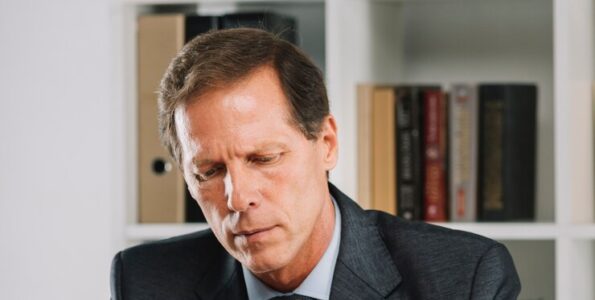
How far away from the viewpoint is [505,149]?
2.32 m

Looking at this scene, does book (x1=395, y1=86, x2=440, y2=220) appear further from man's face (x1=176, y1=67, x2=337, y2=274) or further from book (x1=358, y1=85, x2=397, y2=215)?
man's face (x1=176, y1=67, x2=337, y2=274)

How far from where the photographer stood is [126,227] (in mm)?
2490

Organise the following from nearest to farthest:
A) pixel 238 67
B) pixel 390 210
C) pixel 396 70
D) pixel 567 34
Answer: pixel 238 67
pixel 567 34
pixel 390 210
pixel 396 70

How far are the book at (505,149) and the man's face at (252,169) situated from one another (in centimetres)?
92

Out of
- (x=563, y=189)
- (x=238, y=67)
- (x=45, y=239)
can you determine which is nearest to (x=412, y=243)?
(x=238, y=67)

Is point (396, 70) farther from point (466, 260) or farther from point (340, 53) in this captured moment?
point (466, 260)

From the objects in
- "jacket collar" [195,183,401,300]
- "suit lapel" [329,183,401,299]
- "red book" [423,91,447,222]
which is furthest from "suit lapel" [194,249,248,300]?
"red book" [423,91,447,222]

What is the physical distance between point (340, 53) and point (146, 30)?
0.48m

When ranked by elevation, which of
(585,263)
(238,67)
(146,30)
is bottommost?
(585,263)

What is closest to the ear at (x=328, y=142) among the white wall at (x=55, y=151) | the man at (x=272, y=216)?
the man at (x=272, y=216)

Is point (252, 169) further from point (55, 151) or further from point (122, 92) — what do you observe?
point (55, 151)

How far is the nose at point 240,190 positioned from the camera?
1.40 meters

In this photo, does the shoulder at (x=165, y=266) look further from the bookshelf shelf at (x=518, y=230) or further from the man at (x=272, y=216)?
the bookshelf shelf at (x=518, y=230)

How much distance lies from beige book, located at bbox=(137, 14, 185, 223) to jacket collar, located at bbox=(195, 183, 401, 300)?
2.48ft
